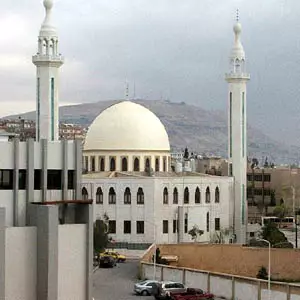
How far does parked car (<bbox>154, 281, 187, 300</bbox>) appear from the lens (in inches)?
1533

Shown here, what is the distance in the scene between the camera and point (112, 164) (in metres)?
68.1

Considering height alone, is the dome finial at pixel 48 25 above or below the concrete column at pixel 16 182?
above

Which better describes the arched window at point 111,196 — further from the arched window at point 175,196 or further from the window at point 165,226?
the arched window at point 175,196

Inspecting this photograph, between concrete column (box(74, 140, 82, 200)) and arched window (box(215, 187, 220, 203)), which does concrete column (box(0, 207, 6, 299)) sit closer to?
concrete column (box(74, 140, 82, 200))

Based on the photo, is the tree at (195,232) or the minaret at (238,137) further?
the minaret at (238,137)

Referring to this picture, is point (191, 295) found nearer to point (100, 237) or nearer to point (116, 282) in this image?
point (116, 282)

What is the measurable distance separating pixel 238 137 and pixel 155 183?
8880mm

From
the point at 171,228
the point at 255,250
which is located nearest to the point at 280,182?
the point at 171,228

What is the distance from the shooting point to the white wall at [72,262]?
32031mm

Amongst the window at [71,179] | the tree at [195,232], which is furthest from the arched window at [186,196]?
the window at [71,179]

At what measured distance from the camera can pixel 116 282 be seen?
149 feet

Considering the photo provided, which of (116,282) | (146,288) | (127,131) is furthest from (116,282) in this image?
(127,131)

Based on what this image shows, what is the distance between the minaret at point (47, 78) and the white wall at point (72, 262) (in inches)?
1136

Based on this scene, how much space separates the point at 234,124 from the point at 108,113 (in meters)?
9.43
